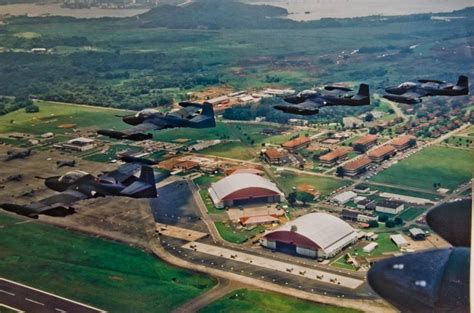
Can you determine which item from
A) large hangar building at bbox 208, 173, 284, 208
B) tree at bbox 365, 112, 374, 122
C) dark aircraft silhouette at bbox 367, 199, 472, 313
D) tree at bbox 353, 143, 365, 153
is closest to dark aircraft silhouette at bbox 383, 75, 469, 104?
large hangar building at bbox 208, 173, 284, 208

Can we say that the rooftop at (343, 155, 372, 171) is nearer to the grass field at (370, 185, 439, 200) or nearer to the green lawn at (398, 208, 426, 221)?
the grass field at (370, 185, 439, 200)

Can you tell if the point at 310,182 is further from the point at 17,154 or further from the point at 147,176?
the point at 17,154

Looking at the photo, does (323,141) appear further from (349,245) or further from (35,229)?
(35,229)

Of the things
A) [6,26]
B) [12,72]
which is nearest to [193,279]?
[12,72]

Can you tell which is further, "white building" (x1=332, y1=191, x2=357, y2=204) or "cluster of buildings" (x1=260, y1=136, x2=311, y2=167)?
"cluster of buildings" (x1=260, y1=136, x2=311, y2=167)

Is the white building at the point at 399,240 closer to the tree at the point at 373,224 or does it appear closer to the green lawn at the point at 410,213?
the tree at the point at 373,224

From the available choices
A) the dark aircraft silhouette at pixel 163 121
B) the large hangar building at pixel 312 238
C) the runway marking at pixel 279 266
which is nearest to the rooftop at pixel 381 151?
the large hangar building at pixel 312 238
